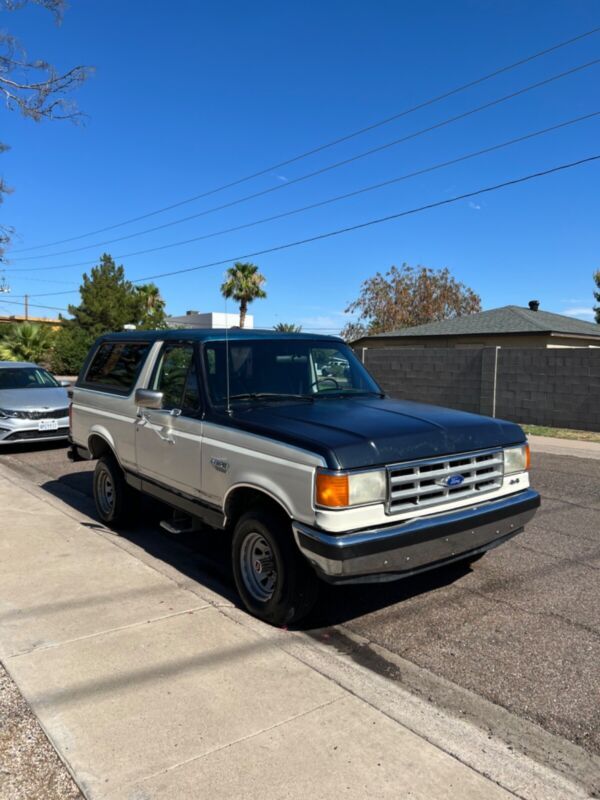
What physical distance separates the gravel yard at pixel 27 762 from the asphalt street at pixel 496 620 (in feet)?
5.53

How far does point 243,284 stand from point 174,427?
39188mm

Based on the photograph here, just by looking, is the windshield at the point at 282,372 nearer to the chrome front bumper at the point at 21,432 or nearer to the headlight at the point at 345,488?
the headlight at the point at 345,488

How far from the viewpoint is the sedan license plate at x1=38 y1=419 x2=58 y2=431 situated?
1080cm

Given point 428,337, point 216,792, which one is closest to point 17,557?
point 216,792

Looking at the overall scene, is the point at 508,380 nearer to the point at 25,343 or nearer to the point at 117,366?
the point at 117,366

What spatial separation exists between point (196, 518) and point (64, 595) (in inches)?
42.3

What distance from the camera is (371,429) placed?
12.3 ft

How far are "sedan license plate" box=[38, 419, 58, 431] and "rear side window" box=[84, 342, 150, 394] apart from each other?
464 cm

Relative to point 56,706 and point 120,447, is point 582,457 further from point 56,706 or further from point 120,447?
point 56,706

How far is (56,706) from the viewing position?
10.1 ft

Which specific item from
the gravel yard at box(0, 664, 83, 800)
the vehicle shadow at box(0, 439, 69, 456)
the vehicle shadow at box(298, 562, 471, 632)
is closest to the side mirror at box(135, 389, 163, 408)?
the vehicle shadow at box(298, 562, 471, 632)

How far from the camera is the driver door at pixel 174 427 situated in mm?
4602

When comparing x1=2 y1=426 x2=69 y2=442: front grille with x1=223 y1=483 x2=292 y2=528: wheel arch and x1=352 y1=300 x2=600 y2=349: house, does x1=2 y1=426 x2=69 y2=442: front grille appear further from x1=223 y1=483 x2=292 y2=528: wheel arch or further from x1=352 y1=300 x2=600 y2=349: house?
x1=352 y1=300 x2=600 y2=349: house

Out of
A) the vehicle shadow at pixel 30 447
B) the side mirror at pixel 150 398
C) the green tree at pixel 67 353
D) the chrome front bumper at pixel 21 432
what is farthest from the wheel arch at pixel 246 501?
the green tree at pixel 67 353
